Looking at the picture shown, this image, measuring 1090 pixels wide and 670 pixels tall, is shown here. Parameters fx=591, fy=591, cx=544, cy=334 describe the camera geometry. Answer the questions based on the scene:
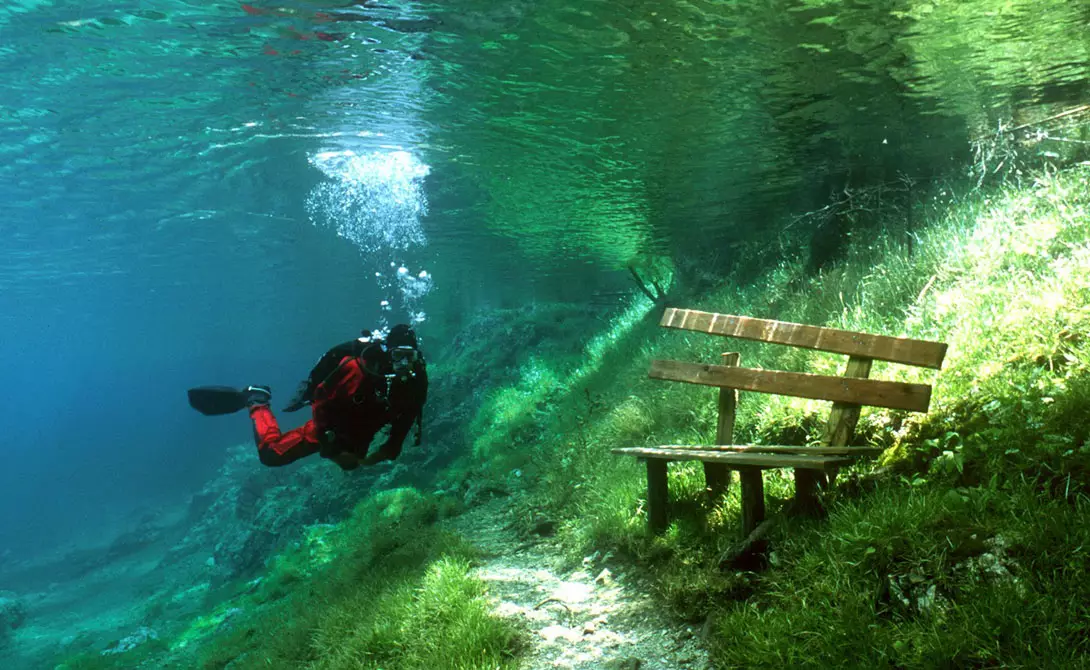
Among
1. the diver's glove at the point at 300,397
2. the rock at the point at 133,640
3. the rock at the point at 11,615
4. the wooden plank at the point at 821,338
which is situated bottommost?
the rock at the point at 11,615

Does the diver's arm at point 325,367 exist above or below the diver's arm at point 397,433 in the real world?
above

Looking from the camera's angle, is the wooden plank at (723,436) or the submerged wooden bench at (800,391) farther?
the wooden plank at (723,436)

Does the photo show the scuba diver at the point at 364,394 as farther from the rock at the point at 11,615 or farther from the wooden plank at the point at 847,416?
the rock at the point at 11,615

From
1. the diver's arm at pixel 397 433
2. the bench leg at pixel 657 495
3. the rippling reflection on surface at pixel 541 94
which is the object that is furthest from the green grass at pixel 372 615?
the rippling reflection on surface at pixel 541 94

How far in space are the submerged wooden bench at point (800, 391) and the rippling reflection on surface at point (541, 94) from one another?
5081mm

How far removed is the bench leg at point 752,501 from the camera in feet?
14.2

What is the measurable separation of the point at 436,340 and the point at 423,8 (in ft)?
84.2

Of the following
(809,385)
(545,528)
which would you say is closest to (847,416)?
(809,385)

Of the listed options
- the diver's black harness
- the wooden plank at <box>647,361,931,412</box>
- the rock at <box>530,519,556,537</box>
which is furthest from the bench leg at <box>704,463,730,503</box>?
the diver's black harness

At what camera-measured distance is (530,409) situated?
46.6 ft

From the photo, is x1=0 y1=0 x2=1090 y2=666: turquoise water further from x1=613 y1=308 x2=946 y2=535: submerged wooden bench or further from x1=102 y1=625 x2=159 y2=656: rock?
x1=102 y1=625 x2=159 y2=656: rock

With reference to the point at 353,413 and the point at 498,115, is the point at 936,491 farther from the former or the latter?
the point at 498,115

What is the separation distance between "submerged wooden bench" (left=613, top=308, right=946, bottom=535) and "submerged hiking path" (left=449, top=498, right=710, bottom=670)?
93cm

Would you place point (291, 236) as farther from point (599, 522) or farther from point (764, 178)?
point (599, 522)
